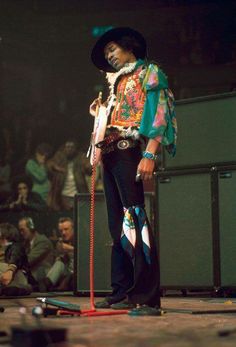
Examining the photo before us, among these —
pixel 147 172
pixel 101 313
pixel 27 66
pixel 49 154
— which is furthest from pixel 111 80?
Answer: pixel 27 66

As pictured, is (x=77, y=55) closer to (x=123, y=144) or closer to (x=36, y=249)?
(x=36, y=249)

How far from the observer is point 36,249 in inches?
236

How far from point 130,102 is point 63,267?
307cm

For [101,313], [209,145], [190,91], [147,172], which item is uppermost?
[190,91]

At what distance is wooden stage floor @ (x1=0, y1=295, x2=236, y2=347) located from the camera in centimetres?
161

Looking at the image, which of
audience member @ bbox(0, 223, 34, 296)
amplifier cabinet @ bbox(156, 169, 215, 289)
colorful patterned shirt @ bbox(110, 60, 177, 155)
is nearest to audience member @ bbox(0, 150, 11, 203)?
audience member @ bbox(0, 223, 34, 296)

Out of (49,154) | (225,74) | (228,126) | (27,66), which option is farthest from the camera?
(27,66)

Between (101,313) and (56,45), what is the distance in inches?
266

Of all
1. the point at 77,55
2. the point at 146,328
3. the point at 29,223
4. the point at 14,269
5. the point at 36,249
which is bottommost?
the point at 146,328

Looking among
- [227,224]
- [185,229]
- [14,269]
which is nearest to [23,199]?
[14,269]

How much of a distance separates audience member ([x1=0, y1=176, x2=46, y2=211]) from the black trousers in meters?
4.22

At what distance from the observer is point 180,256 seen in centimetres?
401

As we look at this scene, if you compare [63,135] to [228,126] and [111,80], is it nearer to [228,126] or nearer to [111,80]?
[228,126]

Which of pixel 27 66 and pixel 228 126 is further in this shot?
pixel 27 66
